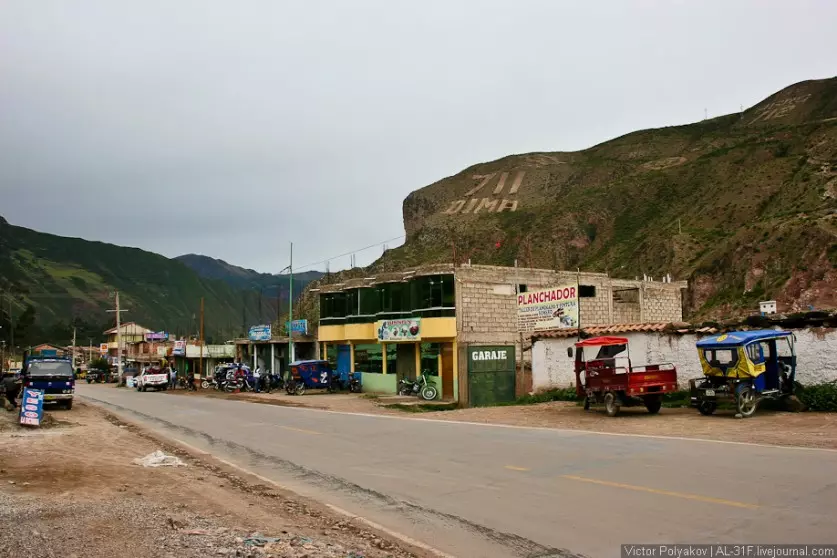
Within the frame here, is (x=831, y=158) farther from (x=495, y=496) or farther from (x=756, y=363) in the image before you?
(x=495, y=496)

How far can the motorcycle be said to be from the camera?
34.2 meters

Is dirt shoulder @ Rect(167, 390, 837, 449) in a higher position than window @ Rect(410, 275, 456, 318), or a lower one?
lower

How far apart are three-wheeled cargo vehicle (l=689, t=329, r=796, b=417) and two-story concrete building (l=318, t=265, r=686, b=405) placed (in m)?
12.4

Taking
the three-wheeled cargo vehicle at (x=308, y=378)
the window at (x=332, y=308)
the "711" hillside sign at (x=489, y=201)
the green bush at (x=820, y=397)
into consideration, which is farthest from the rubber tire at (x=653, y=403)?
the "711" hillside sign at (x=489, y=201)

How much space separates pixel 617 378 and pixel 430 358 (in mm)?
18846

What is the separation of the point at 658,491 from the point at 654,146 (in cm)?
13643

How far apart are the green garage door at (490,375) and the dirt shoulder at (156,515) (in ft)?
55.2

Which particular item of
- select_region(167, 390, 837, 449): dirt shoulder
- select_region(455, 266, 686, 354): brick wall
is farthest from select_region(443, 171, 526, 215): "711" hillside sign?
select_region(167, 390, 837, 449): dirt shoulder

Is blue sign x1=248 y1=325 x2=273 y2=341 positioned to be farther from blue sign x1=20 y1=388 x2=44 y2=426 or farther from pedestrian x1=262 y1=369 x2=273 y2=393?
blue sign x1=20 y1=388 x2=44 y2=426

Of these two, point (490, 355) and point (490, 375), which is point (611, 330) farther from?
point (490, 375)

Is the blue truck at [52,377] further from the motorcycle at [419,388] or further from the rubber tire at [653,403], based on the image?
the rubber tire at [653,403]

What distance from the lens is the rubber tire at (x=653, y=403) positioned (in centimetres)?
1981

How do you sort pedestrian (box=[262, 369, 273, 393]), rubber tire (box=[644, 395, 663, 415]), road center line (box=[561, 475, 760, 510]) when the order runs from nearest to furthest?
road center line (box=[561, 475, 760, 510]) → rubber tire (box=[644, 395, 663, 415]) → pedestrian (box=[262, 369, 273, 393])

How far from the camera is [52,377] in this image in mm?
28734
